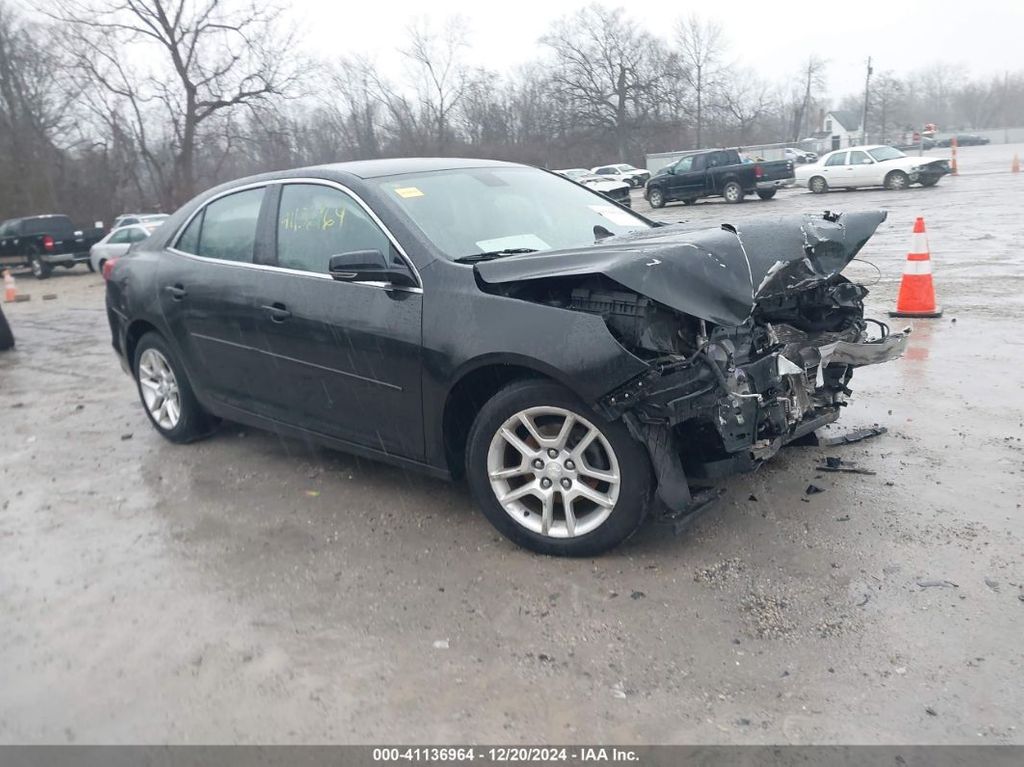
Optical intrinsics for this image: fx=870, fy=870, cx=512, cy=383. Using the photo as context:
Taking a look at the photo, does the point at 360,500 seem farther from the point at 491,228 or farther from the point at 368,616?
the point at 491,228

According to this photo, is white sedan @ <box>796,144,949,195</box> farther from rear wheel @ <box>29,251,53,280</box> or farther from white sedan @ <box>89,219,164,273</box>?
rear wheel @ <box>29,251,53,280</box>

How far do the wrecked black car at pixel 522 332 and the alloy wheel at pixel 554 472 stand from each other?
0.03ft

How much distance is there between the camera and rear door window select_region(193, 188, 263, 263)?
5.07 meters

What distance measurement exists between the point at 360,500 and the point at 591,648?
6.38ft

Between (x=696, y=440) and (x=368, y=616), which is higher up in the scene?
(x=696, y=440)

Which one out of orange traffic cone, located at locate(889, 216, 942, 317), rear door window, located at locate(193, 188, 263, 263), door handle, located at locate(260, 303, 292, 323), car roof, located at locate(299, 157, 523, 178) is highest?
car roof, located at locate(299, 157, 523, 178)

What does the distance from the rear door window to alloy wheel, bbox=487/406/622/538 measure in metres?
2.11

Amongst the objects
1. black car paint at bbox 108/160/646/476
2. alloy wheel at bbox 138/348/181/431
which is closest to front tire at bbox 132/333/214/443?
alloy wheel at bbox 138/348/181/431

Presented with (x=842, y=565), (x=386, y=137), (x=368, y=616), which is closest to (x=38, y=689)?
(x=368, y=616)

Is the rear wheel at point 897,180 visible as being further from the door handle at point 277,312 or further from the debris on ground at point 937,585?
the debris on ground at point 937,585

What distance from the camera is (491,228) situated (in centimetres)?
445

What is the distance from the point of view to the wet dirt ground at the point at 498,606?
280 centimetres
